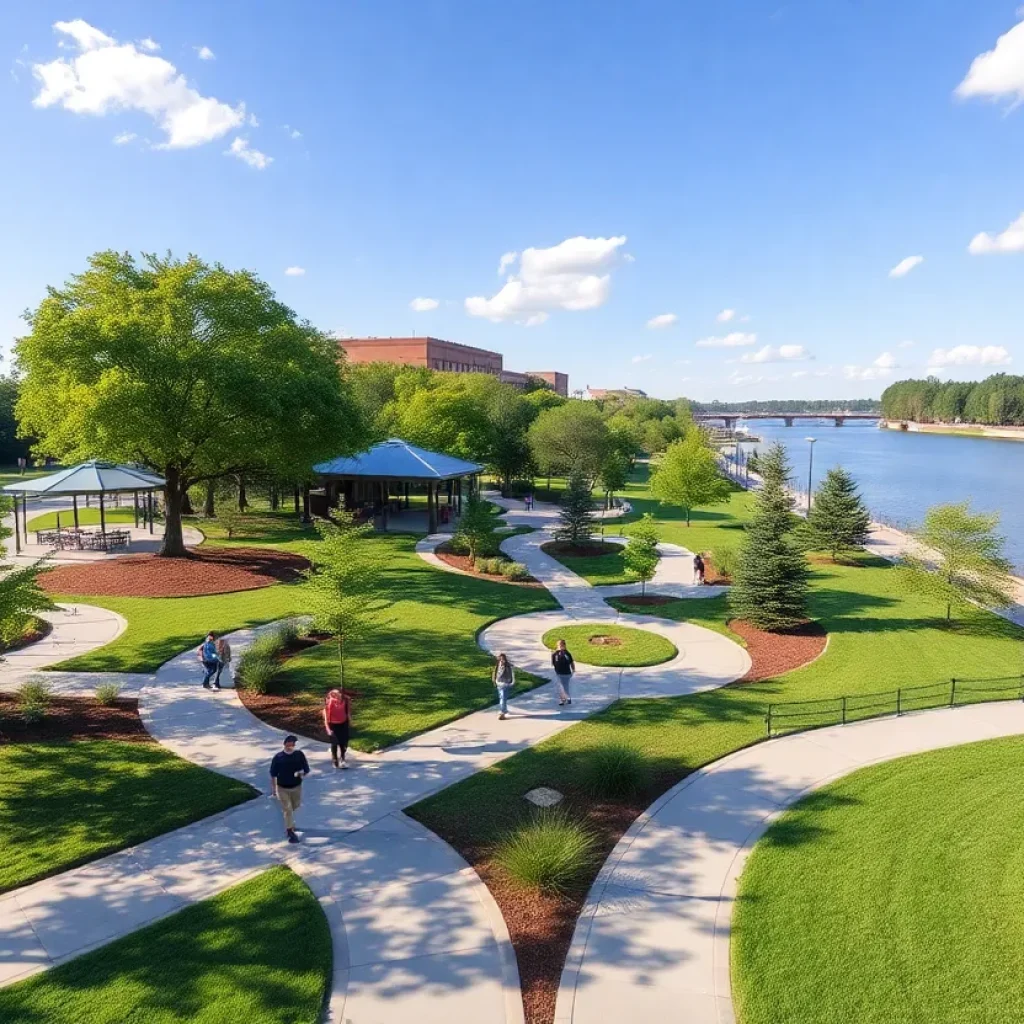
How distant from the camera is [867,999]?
6.24 m

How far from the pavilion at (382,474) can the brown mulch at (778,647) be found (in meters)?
17.6

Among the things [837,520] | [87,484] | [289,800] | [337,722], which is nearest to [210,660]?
[337,722]

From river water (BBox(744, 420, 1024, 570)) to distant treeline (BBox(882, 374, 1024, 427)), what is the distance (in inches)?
286

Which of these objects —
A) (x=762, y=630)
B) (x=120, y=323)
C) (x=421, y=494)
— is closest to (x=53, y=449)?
(x=120, y=323)

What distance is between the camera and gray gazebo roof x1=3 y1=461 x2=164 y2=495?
26.0 m

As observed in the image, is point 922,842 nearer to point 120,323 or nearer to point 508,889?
point 508,889

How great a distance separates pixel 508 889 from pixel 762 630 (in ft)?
41.8

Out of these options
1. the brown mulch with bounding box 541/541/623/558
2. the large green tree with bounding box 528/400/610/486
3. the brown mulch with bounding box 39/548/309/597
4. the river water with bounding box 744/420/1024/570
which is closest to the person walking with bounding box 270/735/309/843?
the brown mulch with bounding box 39/548/309/597

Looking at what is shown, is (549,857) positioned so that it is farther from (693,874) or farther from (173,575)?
(173,575)

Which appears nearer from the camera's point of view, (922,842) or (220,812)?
(922,842)

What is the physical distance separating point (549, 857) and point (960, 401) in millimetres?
186828

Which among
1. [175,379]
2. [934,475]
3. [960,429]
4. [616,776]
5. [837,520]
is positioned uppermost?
[960,429]

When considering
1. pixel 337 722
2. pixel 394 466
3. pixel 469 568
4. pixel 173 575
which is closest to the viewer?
pixel 337 722

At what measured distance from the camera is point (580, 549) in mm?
29703
